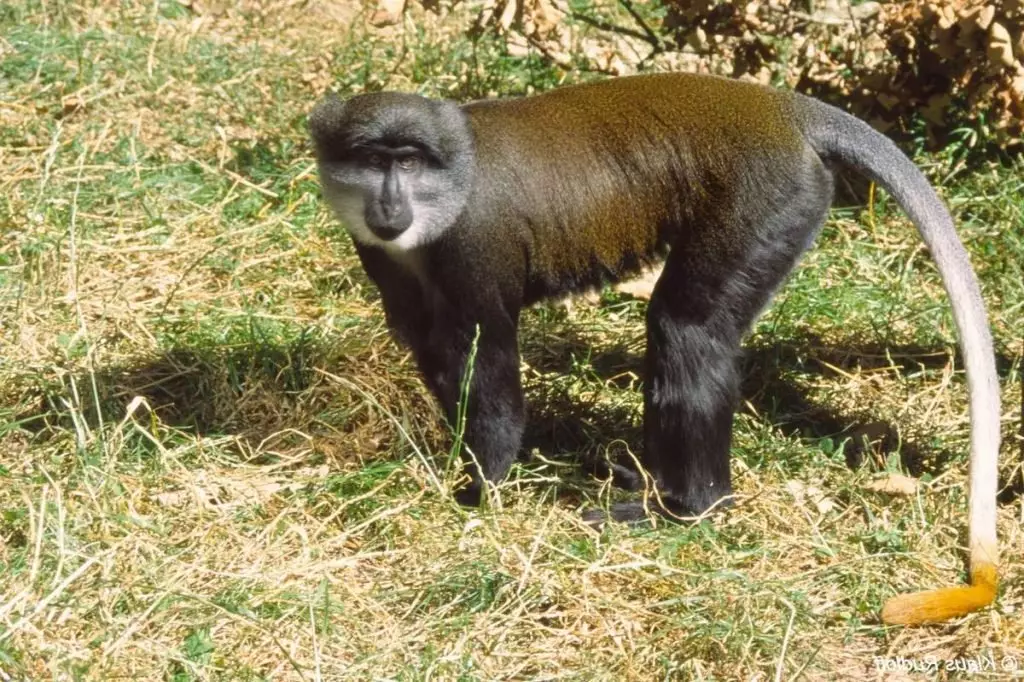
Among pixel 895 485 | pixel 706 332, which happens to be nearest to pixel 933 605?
pixel 895 485

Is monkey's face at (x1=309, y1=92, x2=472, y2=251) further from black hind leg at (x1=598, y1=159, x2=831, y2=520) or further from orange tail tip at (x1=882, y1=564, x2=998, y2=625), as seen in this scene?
orange tail tip at (x1=882, y1=564, x2=998, y2=625)

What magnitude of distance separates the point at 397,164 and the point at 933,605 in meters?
2.42

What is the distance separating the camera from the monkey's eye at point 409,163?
5.29m

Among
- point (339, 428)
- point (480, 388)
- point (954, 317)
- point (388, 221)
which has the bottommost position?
point (339, 428)

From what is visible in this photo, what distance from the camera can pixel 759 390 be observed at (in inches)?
261

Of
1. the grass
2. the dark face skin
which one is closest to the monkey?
the dark face skin

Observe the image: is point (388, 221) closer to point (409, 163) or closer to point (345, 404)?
point (409, 163)

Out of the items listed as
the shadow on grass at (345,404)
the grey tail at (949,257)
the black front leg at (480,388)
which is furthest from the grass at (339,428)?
the grey tail at (949,257)

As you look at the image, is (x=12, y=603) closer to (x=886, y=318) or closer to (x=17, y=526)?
(x=17, y=526)

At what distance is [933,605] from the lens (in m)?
4.79

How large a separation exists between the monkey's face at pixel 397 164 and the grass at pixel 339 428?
0.93 m

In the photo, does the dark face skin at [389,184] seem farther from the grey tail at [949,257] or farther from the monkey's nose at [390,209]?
the grey tail at [949,257]

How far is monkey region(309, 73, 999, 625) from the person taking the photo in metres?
5.29

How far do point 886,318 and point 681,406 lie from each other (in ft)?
6.66
